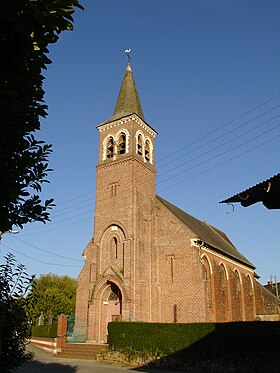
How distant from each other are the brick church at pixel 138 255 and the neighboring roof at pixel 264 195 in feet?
62.1

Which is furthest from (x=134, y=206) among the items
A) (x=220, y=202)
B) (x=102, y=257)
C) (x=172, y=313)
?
(x=220, y=202)

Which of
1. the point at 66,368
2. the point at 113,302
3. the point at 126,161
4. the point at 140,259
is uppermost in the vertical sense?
the point at 126,161

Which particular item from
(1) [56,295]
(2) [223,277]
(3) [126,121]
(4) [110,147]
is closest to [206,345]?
(2) [223,277]

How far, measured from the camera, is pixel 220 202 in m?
6.25

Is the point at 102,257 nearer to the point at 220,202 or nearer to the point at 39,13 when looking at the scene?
the point at 220,202

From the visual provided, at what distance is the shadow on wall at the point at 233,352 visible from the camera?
15250 millimetres

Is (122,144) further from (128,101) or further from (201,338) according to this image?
(201,338)

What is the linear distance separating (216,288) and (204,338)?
35.9 feet

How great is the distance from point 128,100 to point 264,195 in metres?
27.0

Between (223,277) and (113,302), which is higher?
(223,277)

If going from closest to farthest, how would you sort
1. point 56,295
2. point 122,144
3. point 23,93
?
point 23,93 → point 122,144 → point 56,295

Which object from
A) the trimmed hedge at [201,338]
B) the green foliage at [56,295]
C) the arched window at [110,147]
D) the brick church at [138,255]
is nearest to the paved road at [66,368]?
the trimmed hedge at [201,338]

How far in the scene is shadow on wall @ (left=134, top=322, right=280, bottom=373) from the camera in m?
15.2

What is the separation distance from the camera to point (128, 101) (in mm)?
31703
